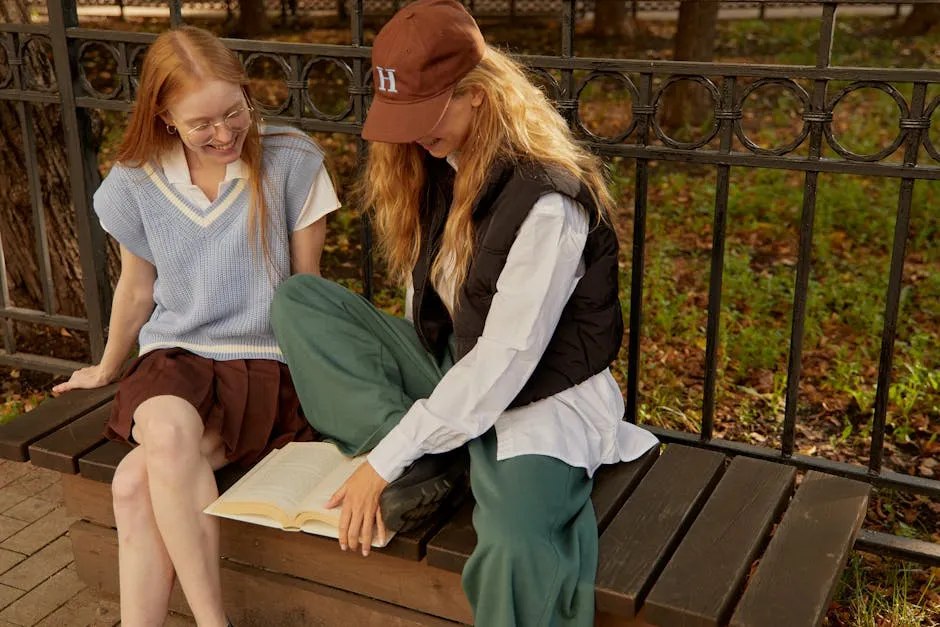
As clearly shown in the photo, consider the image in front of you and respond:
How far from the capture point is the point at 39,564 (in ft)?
11.0

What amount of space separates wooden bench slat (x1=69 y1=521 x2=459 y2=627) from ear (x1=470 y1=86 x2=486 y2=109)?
124cm

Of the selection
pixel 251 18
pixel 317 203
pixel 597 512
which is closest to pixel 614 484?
pixel 597 512

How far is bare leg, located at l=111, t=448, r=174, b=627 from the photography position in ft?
8.71

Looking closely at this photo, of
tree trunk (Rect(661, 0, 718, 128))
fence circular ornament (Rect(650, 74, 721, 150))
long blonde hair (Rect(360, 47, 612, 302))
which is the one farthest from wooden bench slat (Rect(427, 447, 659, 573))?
tree trunk (Rect(661, 0, 718, 128))

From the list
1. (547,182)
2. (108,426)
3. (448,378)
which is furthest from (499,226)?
(108,426)

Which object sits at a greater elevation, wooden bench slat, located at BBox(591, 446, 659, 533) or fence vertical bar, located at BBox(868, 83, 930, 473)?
fence vertical bar, located at BBox(868, 83, 930, 473)

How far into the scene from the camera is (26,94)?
3.80 m

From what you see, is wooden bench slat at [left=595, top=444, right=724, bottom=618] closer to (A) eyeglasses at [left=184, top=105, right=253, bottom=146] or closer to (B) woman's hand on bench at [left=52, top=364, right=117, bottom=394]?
(A) eyeglasses at [left=184, top=105, right=253, bottom=146]

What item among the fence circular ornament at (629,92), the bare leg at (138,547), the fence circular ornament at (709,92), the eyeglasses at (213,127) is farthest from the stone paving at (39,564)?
the fence circular ornament at (709,92)

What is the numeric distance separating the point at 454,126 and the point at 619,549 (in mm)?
1027

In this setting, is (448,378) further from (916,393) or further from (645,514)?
(916,393)

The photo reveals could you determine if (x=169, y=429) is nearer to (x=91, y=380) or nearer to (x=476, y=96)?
(x=91, y=380)

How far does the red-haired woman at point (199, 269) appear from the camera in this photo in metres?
2.68

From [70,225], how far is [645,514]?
10.5 ft
